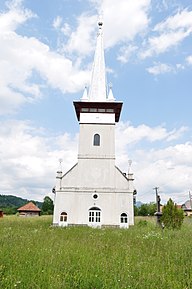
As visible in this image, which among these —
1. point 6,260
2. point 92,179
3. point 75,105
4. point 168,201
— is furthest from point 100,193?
point 6,260

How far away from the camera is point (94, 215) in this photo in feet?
84.1

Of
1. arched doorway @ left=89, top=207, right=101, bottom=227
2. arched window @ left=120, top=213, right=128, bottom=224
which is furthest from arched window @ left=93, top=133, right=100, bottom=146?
arched window @ left=120, top=213, right=128, bottom=224

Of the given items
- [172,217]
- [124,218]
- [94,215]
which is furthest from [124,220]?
[172,217]

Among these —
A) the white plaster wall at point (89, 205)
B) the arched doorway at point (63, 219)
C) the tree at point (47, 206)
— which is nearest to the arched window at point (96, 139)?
the white plaster wall at point (89, 205)

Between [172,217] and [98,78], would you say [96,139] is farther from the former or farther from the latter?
[172,217]

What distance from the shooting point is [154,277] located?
16.6 feet

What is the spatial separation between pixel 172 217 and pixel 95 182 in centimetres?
859

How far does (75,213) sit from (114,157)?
659 cm

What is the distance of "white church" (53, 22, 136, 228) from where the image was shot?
2556 cm

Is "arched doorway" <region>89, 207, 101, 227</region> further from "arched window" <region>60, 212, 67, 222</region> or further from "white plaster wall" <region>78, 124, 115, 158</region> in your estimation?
"white plaster wall" <region>78, 124, 115, 158</region>

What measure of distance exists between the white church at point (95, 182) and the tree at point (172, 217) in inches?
217

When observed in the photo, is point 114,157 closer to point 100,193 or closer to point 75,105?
point 100,193

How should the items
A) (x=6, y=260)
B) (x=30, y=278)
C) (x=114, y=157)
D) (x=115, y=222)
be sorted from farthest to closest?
1. (x=114, y=157)
2. (x=115, y=222)
3. (x=6, y=260)
4. (x=30, y=278)

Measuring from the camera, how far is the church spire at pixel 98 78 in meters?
29.5
